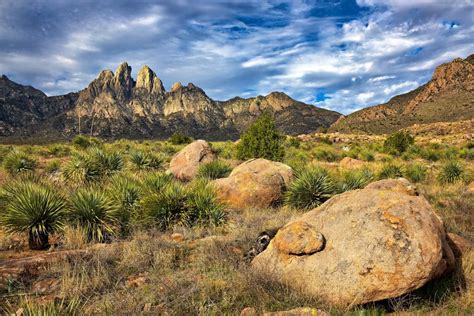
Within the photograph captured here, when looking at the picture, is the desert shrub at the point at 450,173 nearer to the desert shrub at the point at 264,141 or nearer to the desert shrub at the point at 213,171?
the desert shrub at the point at 264,141

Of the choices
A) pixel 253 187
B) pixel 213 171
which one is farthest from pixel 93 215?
pixel 213 171

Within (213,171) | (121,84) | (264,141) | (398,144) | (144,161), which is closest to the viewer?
(213,171)

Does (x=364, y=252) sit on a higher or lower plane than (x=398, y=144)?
lower

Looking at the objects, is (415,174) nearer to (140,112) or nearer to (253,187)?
(253,187)

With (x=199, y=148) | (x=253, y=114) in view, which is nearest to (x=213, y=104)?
(x=253, y=114)

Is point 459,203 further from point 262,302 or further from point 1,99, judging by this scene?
point 1,99

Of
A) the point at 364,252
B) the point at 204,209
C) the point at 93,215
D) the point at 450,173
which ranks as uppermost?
the point at 93,215

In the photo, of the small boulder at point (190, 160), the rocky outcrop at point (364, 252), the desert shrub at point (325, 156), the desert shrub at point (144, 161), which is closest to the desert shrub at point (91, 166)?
the desert shrub at point (144, 161)

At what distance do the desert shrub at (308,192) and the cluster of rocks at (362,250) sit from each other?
4.31 m

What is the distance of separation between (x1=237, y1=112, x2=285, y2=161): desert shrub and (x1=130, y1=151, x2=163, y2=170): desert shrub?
5.54 meters

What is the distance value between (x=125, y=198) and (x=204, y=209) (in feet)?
7.90

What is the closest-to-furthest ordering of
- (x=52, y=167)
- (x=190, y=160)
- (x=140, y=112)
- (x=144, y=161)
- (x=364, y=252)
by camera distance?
(x=364, y=252) → (x=144, y=161) → (x=190, y=160) → (x=52, y=167) → (x=140, y=112)

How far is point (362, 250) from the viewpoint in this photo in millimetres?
5094

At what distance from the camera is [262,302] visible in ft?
14.8
